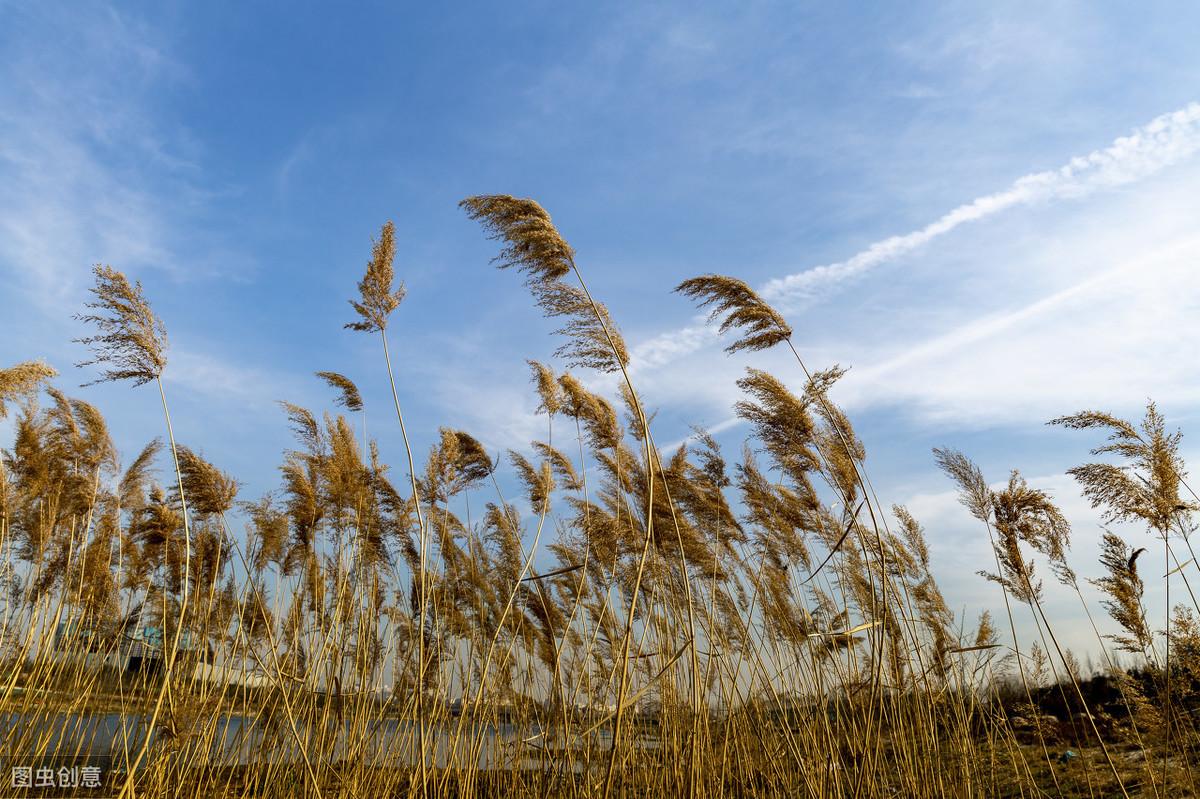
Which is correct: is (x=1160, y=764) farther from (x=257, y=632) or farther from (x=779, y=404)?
(x=257, y=632)

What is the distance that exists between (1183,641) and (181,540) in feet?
22.3

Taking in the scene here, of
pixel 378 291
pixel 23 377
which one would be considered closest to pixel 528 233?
pixel 378 291

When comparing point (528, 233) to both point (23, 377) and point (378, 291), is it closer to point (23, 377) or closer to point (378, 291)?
point (378, 291)

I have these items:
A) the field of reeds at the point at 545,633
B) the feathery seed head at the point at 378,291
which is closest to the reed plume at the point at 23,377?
the field of reeds at the point at 545,633

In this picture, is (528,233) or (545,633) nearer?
(528,233)

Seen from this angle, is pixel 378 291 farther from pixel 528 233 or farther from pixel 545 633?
pixel 545 633

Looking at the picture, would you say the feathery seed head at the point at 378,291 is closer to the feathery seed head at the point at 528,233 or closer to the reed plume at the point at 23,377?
the feathery seed head at the point at 528,233

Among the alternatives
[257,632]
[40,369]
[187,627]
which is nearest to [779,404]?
[257,632]

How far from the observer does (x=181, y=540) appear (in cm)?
580

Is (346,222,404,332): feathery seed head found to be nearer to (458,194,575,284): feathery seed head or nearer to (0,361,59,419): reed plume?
(458,194,575,284): feathery seed head

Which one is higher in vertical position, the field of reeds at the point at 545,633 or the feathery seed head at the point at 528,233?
the feathery seed head at the point at 528,233

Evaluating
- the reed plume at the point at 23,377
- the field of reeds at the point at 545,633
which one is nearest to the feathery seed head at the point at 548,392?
the field of reeds at the point at 545,633

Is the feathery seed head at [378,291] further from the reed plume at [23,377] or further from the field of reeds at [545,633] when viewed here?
the reed plume at [23,377]

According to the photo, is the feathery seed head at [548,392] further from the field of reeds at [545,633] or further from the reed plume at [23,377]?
the reed plume at [23,377]
